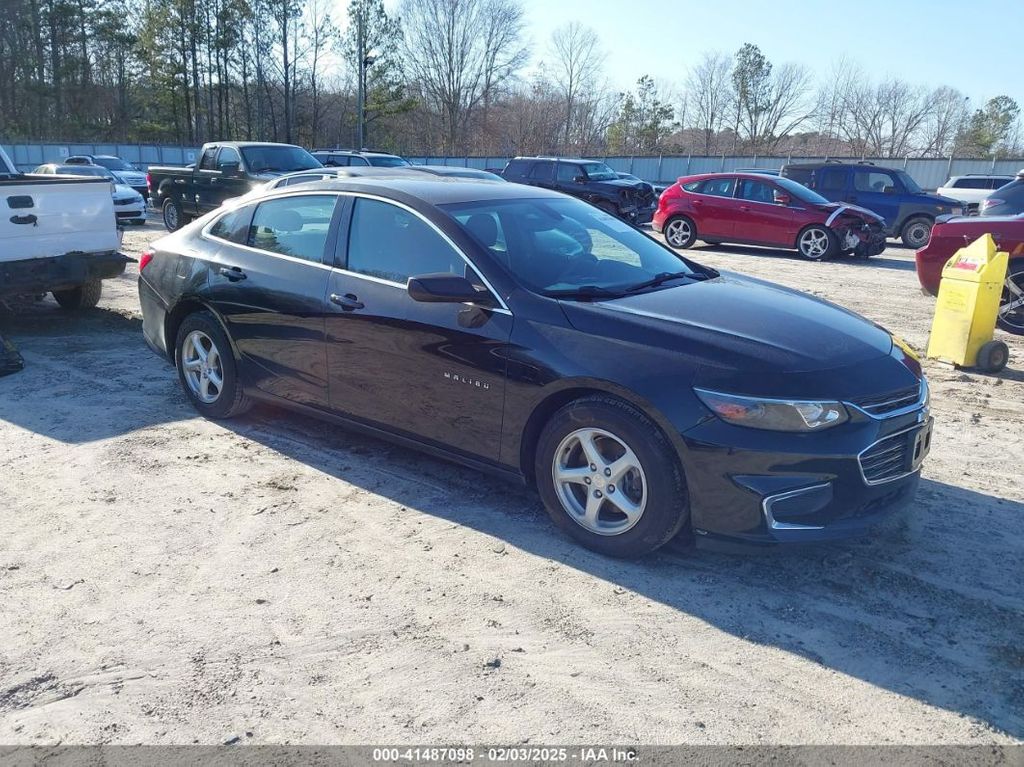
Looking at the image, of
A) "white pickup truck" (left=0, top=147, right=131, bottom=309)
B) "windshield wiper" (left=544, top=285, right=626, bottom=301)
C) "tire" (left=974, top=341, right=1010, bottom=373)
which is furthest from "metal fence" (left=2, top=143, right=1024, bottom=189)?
"windshield wiper" (left=544, top=285, right=626, bottom=301)

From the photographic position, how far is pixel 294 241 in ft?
16.3

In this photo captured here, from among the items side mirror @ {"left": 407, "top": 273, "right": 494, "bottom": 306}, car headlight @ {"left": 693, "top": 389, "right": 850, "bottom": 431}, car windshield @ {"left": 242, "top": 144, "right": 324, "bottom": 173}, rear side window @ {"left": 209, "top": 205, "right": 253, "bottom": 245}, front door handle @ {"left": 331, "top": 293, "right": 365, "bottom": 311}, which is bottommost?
car headlight @ {"left": 693, "top": 389, "right": 850, "bottom": 431}

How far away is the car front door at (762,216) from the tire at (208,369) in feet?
43.3

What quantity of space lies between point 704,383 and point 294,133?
62.1m

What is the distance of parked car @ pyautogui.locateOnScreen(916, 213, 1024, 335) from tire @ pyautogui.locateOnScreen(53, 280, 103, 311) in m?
9.42

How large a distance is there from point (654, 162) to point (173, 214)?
2913cm

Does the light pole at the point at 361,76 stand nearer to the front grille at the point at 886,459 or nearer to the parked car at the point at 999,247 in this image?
the parked car at the point at 999,247

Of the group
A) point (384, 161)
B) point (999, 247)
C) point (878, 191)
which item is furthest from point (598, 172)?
point (999, 247)

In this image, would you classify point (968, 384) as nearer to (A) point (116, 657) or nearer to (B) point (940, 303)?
(B) point (940, 303)

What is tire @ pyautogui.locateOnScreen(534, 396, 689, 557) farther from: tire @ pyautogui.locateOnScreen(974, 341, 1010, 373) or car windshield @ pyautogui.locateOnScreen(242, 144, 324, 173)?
car windshield @ pyautogui.locateOnScreen(242, 144, 324, 173)

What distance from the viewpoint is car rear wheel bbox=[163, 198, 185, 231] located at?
17359mm

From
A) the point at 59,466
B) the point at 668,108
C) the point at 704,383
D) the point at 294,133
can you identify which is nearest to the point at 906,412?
the point at 704,383

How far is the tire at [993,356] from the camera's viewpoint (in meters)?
7.23

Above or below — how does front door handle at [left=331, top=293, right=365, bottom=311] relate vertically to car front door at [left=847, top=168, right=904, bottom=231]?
below
